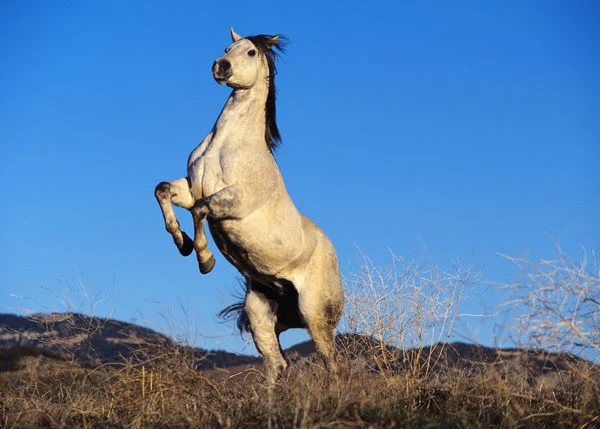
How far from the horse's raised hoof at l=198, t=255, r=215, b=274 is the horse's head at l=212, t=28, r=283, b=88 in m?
1.51

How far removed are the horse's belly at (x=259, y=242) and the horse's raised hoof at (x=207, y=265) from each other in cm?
22

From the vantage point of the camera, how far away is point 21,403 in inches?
248

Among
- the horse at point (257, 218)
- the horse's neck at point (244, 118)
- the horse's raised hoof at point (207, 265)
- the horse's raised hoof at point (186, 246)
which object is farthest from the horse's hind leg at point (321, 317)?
the horse's neck at point (244, 118)

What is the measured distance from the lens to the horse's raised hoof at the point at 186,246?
23.6 feet

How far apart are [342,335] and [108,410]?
2.97 metres

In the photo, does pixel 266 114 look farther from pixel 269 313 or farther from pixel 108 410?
pixel 108 410

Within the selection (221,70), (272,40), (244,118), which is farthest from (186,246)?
(272,40)

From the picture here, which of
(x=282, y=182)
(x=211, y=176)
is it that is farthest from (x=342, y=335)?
(x=211, y=176)

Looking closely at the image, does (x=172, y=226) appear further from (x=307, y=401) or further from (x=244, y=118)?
(x=307, y=401)

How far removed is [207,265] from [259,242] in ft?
1.54

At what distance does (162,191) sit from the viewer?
272 inches

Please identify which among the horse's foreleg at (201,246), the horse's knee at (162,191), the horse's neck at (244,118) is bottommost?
the horse's foreleg at (201,246)

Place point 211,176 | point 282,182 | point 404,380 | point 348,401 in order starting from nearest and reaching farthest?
point 348,401 < point 404,380 < point 211,176 < point 282,182

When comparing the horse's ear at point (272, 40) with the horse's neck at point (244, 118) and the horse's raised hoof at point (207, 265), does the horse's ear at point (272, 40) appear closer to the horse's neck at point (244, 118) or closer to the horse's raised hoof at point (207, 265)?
the horse's neck at point (244, 118)
